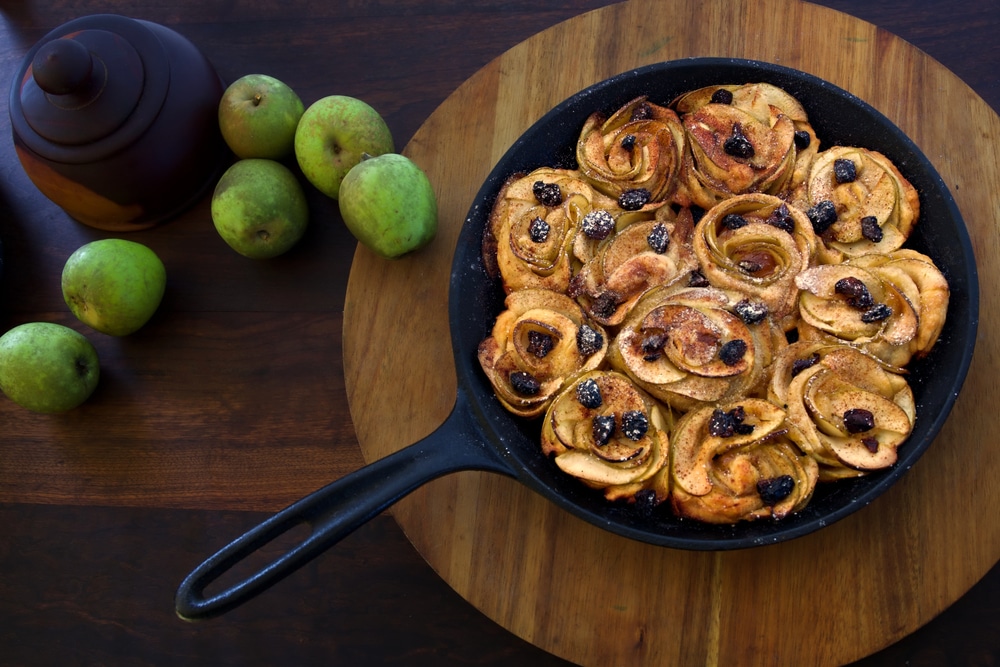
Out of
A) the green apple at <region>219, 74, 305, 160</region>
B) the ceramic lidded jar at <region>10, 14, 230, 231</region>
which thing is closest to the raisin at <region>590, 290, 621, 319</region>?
the green apple at <region>219, 74, 305, 160</region>

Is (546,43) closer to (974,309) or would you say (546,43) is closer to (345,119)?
(345,119)

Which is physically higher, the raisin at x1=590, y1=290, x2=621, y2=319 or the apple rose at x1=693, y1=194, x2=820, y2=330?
the apple rose at x1=693, y1=194, x2=820, y2=330

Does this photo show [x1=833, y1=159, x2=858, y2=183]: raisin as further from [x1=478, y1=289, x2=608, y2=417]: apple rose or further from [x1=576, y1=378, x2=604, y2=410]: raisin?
[x1=576, y1=378, x2=604, y2=410]: raisin

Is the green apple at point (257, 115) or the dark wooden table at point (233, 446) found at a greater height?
the green apple at point (257, 115)

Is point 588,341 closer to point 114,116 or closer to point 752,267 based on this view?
point 752,267

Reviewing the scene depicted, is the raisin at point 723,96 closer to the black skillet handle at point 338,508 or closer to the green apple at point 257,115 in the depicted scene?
the black skillet handle at point 338,508

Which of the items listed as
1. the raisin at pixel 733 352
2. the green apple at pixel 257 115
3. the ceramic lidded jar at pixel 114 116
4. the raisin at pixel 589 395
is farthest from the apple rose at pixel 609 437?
the ceramic lidded jar at pixel 114 116

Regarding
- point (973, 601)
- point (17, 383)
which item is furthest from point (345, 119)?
point (973, 601)
